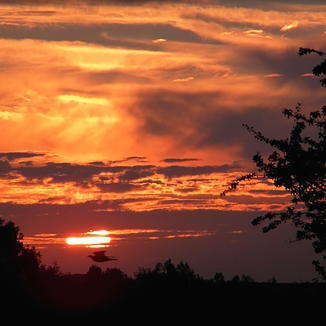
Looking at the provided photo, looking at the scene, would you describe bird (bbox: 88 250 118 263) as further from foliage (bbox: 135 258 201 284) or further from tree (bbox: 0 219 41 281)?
tree (bbox: 0 219 41 281)

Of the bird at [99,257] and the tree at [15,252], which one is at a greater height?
the tree at [15,252]

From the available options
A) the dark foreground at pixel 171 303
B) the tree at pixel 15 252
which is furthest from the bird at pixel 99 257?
the tree at pixel 15 252

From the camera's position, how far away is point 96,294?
103ft

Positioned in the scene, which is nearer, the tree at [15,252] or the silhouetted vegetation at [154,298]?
the silhouetted vegetation at [154,298]

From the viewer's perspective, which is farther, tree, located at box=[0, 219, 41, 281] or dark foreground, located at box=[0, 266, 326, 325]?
tree, located at box=[0, 219, 41, 281]

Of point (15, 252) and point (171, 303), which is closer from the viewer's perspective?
point (171, 303)

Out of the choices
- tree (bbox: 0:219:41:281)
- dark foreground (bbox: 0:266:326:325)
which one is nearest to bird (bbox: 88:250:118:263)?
dark foreground (bbox: 0:266:326:325)

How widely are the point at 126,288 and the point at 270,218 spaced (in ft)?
25.2

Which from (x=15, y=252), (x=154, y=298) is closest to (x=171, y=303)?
(x=154, y=298)

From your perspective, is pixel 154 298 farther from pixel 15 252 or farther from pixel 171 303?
pixel 15 252

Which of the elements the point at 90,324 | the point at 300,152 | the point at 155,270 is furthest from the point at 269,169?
the point at 90,324

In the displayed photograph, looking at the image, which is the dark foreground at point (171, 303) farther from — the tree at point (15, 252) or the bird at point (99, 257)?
the tree at point (15, 252)

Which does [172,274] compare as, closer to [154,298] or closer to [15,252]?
[154,298]

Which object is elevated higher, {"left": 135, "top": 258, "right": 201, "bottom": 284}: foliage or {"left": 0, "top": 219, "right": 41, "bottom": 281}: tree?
{"left": 0, "top": 219, "right": 41, "bottom": 281}: tree
